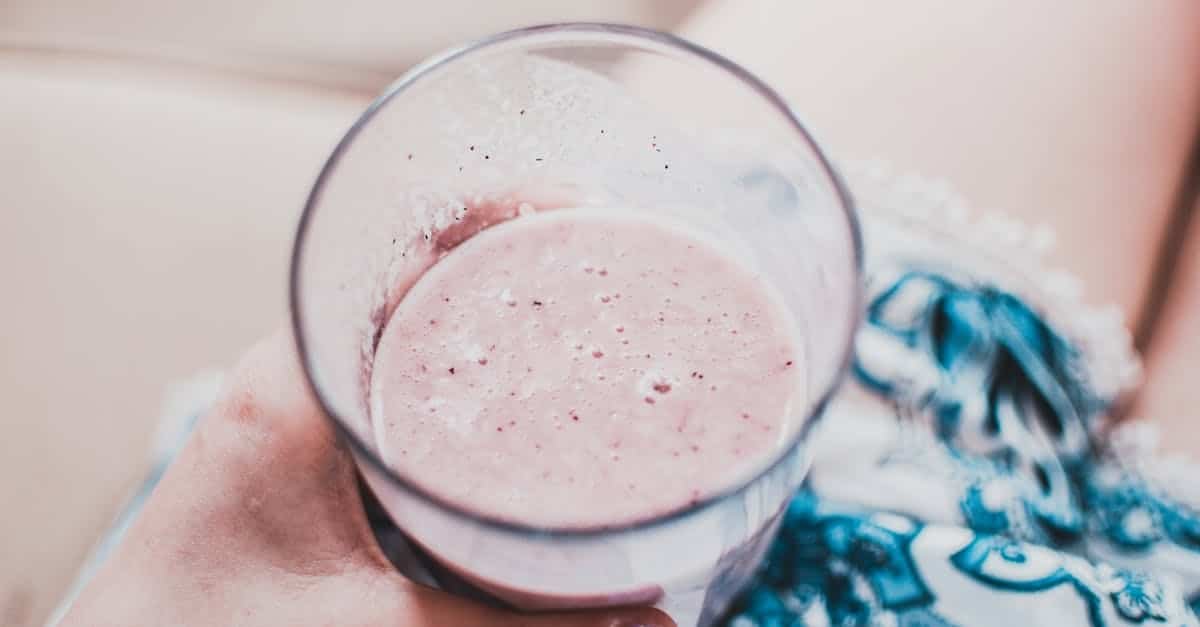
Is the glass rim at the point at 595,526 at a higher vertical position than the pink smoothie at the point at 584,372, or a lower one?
higher

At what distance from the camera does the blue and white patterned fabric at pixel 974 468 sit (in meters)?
0.66

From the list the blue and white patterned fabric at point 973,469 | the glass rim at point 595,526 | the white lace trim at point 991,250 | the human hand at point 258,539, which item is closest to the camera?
the glass rim at point 595,526

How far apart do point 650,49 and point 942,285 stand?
37 centimetres

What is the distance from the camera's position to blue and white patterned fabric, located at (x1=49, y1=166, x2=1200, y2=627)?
2.17 feet

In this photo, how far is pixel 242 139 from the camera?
936 millimetres

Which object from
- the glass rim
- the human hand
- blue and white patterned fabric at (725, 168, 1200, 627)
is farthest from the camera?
blue and white patterned fabric at (725, 168, 1200, 627)

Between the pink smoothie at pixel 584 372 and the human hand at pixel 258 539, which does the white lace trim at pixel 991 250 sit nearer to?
the pink smoothie at pixel 584 372

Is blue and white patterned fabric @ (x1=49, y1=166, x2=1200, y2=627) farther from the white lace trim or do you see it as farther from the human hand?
the human hand

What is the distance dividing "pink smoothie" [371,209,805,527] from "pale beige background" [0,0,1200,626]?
30cm

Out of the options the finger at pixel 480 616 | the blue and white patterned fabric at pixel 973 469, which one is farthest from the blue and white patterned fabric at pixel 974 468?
the finger at pixel 480 616

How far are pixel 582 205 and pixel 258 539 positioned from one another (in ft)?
0.84

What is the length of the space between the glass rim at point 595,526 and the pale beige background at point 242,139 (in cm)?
34

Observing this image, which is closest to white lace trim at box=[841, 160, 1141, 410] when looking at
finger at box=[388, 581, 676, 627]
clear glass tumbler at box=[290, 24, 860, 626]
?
clear glass tumbler at box=[290, 24, 860, 626]

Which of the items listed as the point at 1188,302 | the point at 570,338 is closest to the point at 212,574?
the point at 570,338
